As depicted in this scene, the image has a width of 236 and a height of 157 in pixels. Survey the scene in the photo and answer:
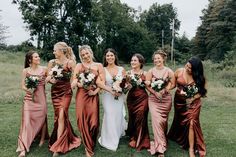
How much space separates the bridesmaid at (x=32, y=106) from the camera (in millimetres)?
10055

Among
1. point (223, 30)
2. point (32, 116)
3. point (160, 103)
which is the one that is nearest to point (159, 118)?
point (160, 103)

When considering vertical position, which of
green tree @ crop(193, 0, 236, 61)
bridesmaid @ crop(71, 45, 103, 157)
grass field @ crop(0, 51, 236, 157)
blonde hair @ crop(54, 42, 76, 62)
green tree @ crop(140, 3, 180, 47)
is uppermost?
green tree @ crop(140, 3, 180, 47)

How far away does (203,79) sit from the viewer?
9.66m

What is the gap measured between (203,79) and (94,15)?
48.9 meters

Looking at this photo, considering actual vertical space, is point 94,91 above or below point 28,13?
below

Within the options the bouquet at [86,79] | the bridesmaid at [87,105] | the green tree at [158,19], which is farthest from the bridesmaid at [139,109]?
the green tree at [158,19]

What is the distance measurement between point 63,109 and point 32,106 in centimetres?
91

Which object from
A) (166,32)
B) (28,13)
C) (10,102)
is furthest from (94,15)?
(166,32)

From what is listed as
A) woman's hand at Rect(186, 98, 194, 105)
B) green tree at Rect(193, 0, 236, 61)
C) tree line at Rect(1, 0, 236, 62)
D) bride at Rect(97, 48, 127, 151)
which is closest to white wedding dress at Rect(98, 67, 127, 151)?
bride at Rect(97, 48, 127, 151)

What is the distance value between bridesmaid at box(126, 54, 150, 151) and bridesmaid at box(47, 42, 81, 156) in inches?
61.8

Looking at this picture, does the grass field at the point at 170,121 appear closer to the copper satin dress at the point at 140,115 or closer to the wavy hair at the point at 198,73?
the copper satin dress at the point at 140,115

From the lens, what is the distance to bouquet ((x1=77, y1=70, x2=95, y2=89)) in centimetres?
953

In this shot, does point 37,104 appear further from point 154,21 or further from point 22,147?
point 154,21

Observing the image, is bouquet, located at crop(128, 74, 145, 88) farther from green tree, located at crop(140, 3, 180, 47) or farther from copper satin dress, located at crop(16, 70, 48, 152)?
green tree, located at crop(140, 3, 180, 47)
